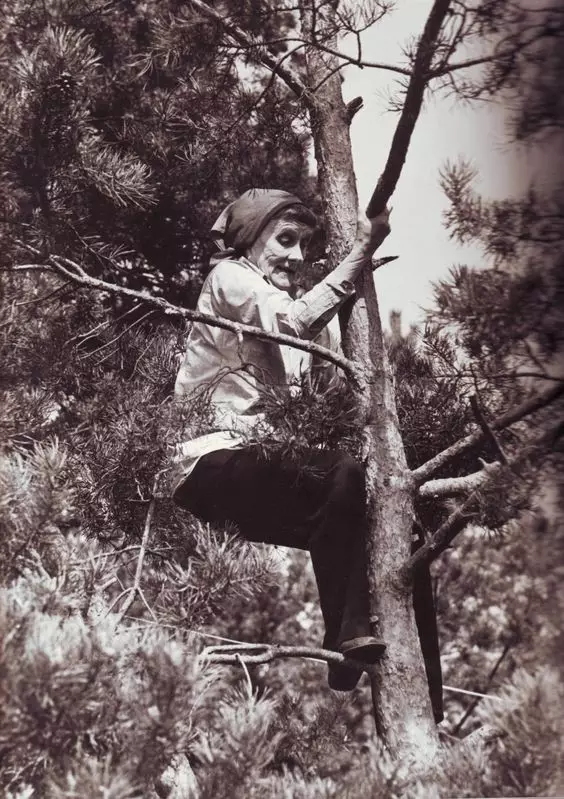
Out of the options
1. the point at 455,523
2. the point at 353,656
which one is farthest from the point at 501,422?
the point at 353,656

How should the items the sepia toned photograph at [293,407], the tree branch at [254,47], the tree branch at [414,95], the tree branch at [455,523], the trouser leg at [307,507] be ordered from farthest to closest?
the tree branch at [254,47] < the trouser leg at [307,507] < the tree branch at [414,95] < the tree branch at [455,523] < the sepia toned photograph at [293,407]

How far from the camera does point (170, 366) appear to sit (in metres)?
1.59

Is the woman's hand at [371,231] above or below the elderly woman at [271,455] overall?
above

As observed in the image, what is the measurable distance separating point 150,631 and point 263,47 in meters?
0.92

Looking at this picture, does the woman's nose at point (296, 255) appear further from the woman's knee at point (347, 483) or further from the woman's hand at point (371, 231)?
the woman's knee at point (347, 483)

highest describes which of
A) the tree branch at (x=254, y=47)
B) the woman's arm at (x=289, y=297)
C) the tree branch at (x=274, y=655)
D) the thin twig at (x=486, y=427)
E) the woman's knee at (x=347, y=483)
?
the tree branch at (x=254, y=47)

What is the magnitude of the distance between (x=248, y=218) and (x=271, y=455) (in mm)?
412

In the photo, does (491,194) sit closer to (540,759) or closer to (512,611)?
(512,611)

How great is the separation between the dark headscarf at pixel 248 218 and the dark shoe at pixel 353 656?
2.10 feet

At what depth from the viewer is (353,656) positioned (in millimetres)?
1213

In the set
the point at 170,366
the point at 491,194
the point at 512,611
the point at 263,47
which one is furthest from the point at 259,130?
the point at 512,611

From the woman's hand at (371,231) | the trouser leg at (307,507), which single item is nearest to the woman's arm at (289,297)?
the woman's hand at (371,231)

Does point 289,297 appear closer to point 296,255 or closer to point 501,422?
point 296,255

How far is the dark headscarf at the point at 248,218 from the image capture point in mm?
1487
